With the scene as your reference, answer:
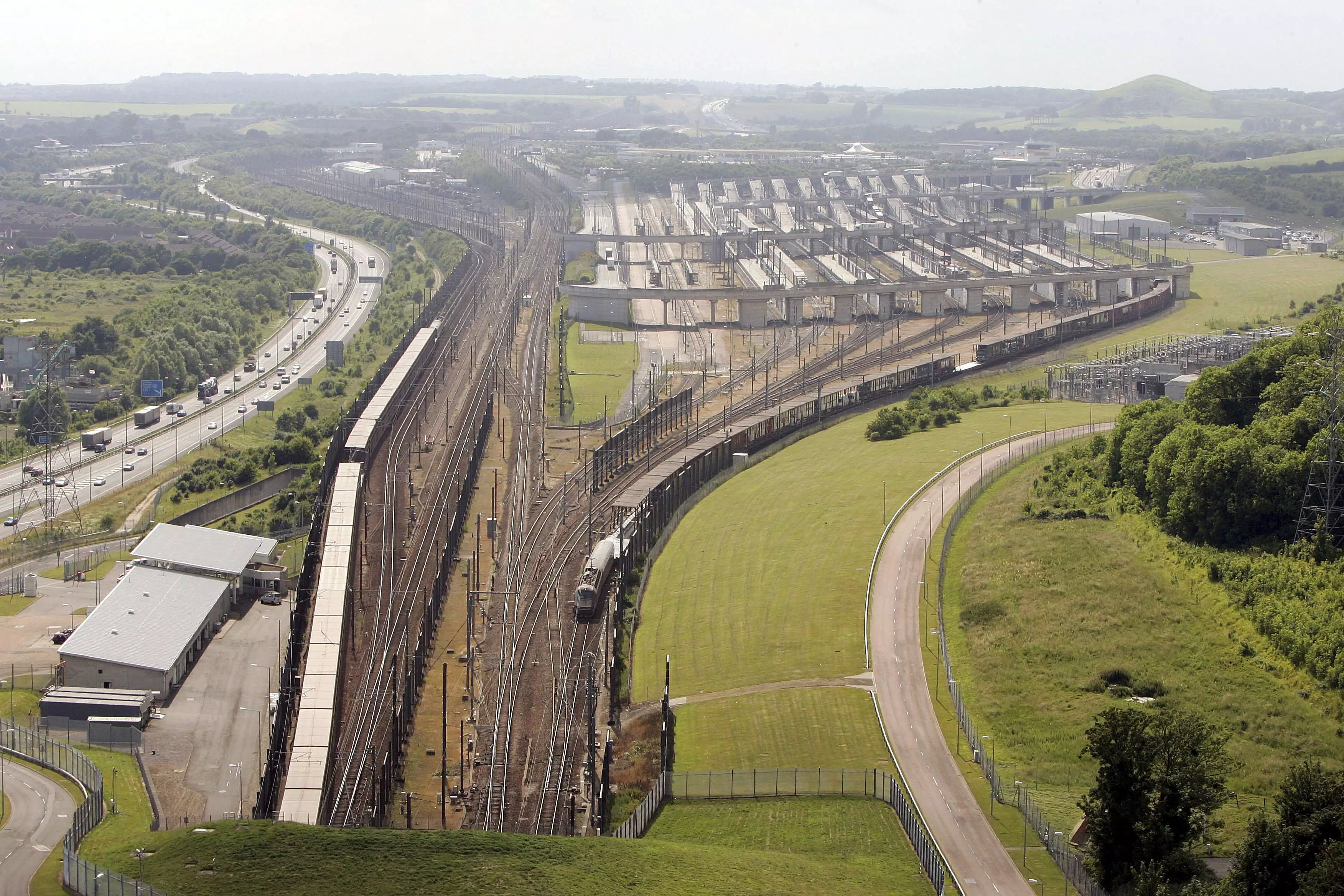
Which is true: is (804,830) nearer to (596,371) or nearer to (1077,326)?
(596,371)

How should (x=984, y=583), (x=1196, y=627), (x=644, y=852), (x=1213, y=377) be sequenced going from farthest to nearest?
(x=1213, y=377) < (x=984, y=583) < (x=1196, y=627) < (x=644, y=852)

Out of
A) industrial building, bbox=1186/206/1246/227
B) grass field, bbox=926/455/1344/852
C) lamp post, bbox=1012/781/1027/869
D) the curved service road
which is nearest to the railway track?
the curved service road

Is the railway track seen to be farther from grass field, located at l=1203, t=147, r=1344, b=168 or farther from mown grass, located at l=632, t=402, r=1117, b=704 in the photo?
grass field, located at l=1203, t=147, r=1344, b=168

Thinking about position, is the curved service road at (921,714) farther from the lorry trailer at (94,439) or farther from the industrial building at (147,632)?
the lorry trailer at (94,439)

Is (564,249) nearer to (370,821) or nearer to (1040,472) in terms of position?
(1040,472)

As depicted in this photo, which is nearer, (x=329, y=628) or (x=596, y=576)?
(x=329, y=628)

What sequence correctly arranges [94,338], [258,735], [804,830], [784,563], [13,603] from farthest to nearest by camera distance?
1. [94,338]
2. [784,563]
3. [13,603]
4. [258,735]
5. [804,830]

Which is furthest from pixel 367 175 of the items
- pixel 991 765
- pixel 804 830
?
pixel 804 830

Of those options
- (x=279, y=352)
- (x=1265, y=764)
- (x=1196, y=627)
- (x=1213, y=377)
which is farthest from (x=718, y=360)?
(x=1265, y=764)
